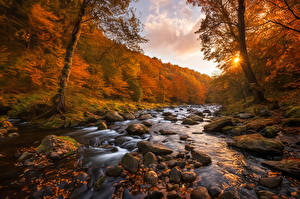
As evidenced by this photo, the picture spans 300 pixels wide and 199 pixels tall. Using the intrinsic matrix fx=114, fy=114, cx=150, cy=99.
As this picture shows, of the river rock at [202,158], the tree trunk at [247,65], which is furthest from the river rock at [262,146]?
the tree trunk at [247,65]

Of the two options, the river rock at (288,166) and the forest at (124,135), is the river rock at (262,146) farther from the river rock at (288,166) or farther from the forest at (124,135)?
the river rock at (288,166)

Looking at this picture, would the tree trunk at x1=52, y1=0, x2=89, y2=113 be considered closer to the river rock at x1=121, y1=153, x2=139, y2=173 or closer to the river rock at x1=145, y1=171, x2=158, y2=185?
the river rock at x1=121, y1=153, x2=139, y2=173

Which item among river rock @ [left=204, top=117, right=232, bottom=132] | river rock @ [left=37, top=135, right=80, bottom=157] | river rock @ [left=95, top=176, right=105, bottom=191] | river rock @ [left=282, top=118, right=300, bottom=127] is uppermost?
river rock @ [left=282, top=118, right=300, bottom=127]

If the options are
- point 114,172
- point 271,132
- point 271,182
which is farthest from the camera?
point 271,132

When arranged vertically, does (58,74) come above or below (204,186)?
above

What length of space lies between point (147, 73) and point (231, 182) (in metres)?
26.9

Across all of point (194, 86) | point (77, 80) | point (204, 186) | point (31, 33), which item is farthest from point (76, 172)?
point (194, 86)

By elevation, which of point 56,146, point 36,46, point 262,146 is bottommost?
point 56,146

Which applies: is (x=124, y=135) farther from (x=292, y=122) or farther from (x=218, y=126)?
(x=292, y=122)

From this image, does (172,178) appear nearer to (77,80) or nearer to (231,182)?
(231,182)

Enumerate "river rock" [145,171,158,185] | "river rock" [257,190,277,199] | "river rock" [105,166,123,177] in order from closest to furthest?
"river rock" [257,190,277,199], "river rock" [145,171,158,185], "river rock" [105,166,123,177]

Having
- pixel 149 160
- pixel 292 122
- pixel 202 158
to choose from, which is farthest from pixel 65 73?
pixel 292 122

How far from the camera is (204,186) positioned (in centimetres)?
229

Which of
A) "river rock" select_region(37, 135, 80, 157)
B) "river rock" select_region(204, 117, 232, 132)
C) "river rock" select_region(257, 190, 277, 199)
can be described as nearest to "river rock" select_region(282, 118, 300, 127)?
"river rock" select_region(204, 117, 232, 132)
